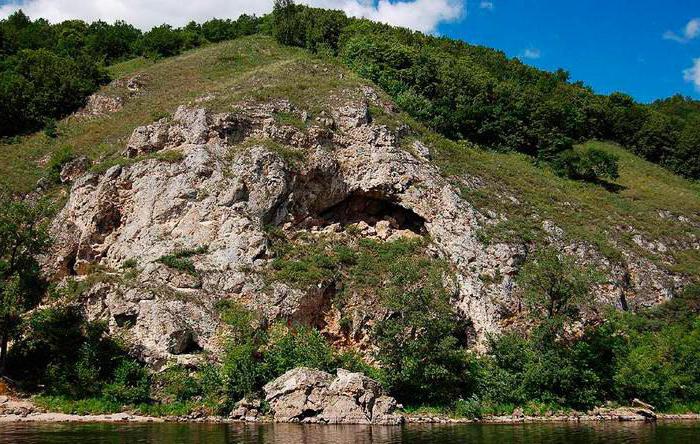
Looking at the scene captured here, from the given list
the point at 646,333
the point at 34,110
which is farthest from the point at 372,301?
the point at 34,110

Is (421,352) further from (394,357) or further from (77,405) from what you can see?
(77,405)

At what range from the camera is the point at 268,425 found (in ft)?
103

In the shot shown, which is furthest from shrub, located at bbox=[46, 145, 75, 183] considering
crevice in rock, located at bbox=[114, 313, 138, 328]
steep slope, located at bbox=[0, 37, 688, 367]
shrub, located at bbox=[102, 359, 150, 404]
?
shrub, located at bbox=[102, 359, 150, 404]

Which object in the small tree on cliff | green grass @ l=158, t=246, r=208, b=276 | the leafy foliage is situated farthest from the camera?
green grass @ l=158, t=246, r=208, b=276

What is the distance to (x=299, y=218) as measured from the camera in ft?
169

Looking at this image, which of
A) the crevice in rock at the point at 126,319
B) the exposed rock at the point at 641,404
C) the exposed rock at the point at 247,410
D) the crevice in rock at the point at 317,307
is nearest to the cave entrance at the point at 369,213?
the crevice in rock at the point at 317,307

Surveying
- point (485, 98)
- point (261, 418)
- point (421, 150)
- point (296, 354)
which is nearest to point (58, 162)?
point (296, 354)

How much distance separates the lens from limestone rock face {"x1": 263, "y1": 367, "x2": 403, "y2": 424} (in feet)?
107

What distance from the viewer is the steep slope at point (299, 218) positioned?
139ft

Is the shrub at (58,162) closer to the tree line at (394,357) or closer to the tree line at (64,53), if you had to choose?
the tree line at (64,53)

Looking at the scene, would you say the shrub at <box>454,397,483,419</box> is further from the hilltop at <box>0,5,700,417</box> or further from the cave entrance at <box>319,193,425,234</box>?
the cave entrance at <box>319,193,425,234</box>

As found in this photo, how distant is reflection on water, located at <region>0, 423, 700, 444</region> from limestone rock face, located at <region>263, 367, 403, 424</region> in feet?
5.32

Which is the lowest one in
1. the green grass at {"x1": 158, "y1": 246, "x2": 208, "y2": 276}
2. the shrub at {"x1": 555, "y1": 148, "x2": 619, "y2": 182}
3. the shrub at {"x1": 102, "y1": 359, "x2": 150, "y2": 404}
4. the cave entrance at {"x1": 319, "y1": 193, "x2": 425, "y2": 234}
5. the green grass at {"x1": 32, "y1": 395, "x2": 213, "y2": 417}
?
the green grass at {"x1": 32, "y1": 395, "x2": 213, "y2": 417}

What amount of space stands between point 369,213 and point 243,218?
565 inches
